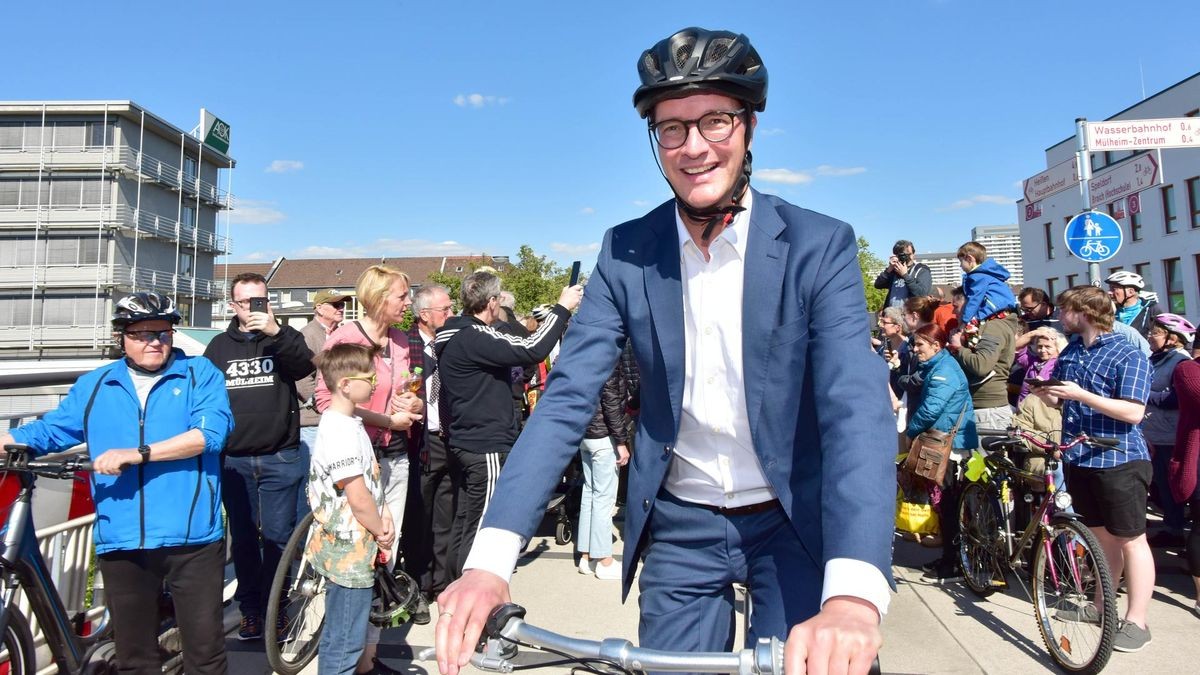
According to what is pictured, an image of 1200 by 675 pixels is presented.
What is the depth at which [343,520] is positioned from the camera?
411 centimetres

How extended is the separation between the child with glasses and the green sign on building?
2823 inches

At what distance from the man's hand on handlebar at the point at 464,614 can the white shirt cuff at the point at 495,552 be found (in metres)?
0.03

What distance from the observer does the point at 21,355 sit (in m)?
55.6

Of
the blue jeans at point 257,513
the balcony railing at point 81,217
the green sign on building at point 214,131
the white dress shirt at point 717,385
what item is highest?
the green sign on building at point 214,131

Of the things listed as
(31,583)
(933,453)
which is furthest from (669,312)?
(933,453)

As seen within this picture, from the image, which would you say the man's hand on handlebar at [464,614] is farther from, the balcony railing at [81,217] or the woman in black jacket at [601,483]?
the balcony railing at [81,217]

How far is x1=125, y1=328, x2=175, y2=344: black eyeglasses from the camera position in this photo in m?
3.87

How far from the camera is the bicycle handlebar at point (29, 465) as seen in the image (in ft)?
11.9

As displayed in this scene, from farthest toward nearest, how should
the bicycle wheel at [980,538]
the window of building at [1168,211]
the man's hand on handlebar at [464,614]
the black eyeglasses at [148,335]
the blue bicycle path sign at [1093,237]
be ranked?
the window of building at [1168,211]
the blue bicycle path sign at [1093,237]
the bicycle wheel at [980,538]
the black eyeglasses at [148,335]
the man's hand on handlebar at [464,614]

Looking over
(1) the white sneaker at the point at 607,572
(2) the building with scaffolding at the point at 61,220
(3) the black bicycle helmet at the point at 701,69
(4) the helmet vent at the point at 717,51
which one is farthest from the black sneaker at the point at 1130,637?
(2) the building with scaffolding at the point at 61,220

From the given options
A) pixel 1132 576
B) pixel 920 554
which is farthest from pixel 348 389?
pixel 920 554

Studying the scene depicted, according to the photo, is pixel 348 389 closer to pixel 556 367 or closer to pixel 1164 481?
pixel 556 367

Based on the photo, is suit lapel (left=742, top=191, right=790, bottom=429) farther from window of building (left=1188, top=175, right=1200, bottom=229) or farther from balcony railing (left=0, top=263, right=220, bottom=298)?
balcony railing (left=0, top=263, right=220, bottom=298)

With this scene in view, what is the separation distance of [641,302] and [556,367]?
1.04 feet
